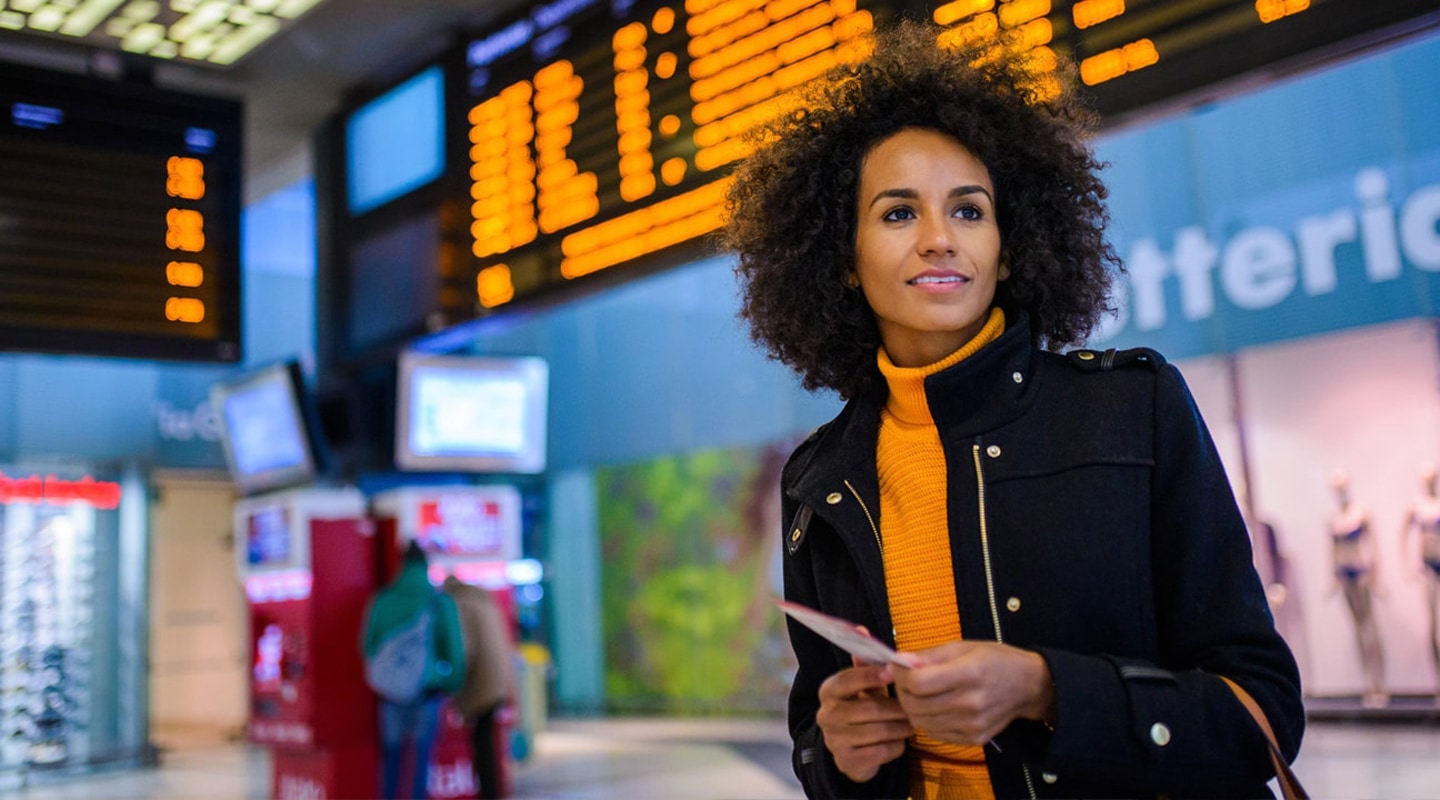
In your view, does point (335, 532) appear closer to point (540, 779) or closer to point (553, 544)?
point (540, 779)

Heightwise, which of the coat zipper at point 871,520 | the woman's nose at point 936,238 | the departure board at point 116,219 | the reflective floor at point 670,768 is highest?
the departure board at point 116,219

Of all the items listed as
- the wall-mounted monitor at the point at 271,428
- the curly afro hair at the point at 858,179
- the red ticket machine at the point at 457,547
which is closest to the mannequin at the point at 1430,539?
the red ticket machine at the point at 457,547

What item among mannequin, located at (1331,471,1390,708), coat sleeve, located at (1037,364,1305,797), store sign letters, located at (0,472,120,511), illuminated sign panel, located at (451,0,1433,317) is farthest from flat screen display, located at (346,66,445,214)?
mannequin, located at (1331,471,1390,708)

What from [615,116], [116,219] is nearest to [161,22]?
[116,219]

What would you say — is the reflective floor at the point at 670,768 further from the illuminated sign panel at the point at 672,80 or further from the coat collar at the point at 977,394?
the coat collar at the point at 977,394

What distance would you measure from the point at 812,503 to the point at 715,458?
11165 mm

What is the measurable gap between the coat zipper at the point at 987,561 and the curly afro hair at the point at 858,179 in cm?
24

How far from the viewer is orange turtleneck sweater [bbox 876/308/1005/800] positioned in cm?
130

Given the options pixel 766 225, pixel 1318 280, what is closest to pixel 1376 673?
pixel 1318 280

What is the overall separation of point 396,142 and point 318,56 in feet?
1.61

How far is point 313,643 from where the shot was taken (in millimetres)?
7113

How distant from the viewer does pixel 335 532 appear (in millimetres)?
7309

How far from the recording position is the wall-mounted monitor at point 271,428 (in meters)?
7.23

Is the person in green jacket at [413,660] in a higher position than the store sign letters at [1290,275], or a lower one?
lower
